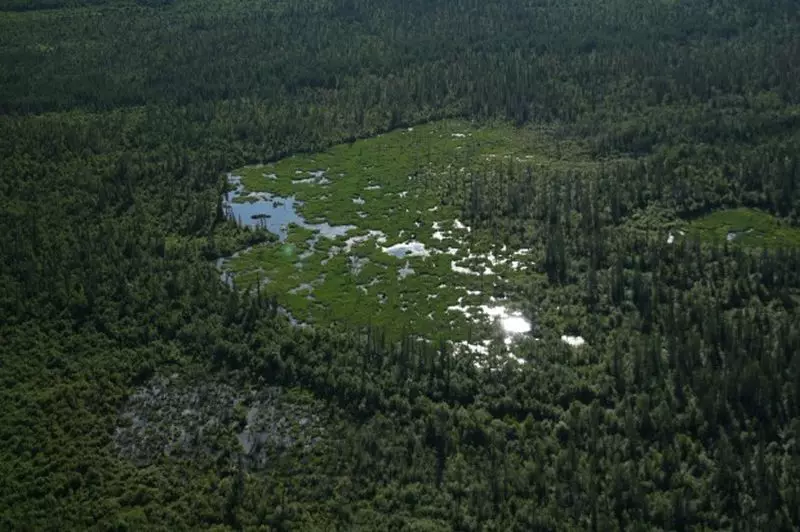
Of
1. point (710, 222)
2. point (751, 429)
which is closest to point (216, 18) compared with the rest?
point (710, 222)

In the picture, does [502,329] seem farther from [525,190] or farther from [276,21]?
[276,21]

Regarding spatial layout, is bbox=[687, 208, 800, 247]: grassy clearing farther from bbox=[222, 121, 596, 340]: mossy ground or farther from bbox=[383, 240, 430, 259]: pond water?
bbox=[383, 240, 430, 259]: pond water

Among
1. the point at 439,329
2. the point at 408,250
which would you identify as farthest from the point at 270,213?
the point at 439,329

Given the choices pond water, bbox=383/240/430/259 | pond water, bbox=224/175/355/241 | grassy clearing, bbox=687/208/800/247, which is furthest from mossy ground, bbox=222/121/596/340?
grassy clearing, bbox=687/208/800/247

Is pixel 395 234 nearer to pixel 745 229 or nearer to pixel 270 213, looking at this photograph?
pixel 270 213

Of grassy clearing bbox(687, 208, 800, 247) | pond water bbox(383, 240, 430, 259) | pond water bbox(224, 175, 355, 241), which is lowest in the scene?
pond water bbox(383, 240, 430, 259)

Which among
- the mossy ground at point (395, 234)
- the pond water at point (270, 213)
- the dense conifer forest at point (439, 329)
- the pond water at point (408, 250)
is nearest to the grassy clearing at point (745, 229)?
the dense conifer forest at point (439, 329)

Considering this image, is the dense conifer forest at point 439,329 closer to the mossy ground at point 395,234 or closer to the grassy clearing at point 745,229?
the grassy clearing at point 745,229
